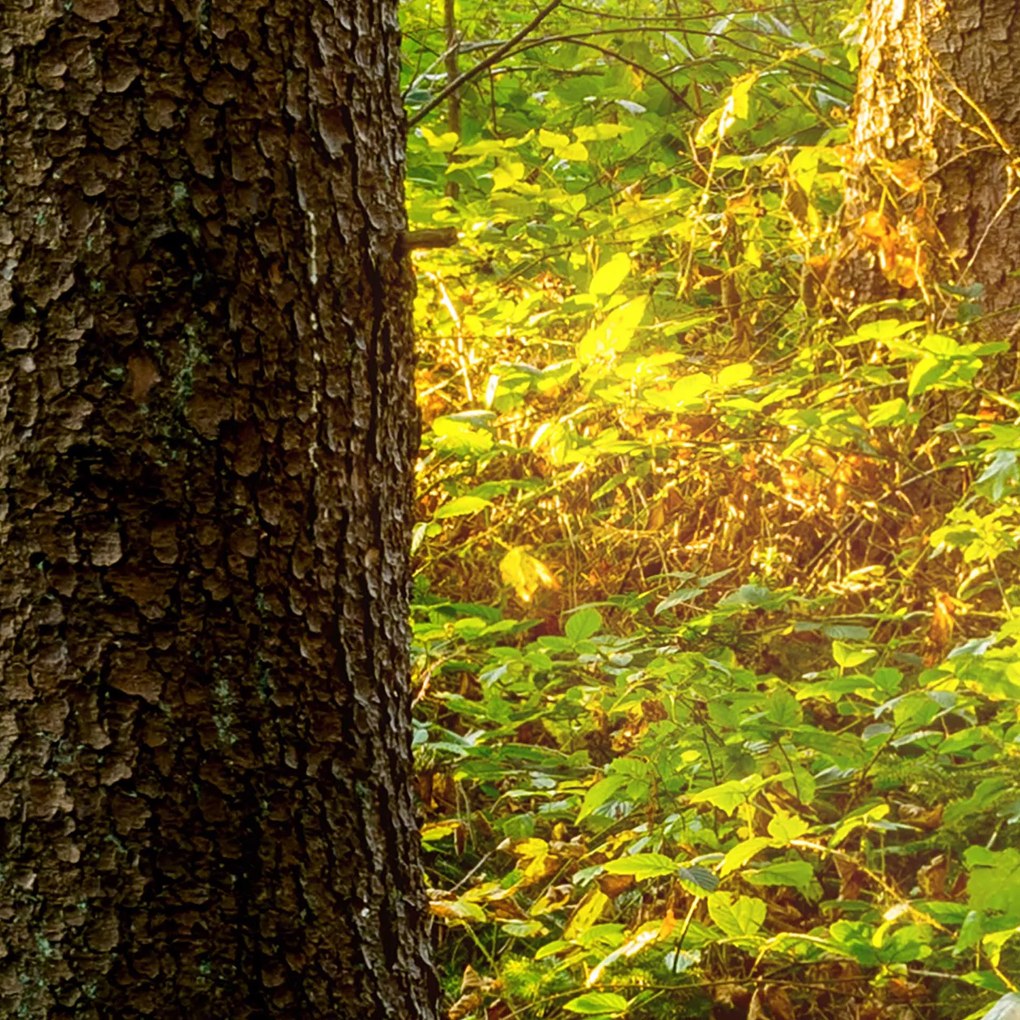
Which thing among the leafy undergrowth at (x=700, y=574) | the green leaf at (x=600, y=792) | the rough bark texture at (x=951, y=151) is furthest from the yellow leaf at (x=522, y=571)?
the rough bark texture at (x=951, y=151)

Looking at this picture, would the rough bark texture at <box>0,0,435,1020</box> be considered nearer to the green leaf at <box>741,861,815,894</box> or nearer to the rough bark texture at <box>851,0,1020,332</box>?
the green leaf at <box>741,861,815,894</box>

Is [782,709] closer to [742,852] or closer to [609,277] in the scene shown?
[742,852]

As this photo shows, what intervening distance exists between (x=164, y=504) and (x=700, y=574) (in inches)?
84.7

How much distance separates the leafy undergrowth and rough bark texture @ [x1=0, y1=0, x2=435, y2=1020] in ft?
2.82

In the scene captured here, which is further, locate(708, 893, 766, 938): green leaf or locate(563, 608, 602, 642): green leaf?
locate(563, 608, 602, 642): green leaf

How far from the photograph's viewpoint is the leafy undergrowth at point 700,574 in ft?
6.50

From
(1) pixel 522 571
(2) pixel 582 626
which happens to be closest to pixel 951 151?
(1) pixel 522 571

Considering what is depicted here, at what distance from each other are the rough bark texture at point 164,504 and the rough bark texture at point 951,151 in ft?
6.99

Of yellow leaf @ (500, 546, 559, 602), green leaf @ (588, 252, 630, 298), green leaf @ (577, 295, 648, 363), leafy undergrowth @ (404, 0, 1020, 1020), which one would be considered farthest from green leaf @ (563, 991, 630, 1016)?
green leaf @ (588, 252, 630, 298)

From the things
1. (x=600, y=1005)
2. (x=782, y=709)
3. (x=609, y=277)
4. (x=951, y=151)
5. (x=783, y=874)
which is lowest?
(x=600, y=1005)

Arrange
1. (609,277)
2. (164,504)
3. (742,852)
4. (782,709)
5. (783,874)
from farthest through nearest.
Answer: (609,277)
(782,709)
(783,874)
(742,852)
(164,504)

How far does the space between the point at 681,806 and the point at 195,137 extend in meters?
1.58

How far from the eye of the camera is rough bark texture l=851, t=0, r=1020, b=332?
114 inches

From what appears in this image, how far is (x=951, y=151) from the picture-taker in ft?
9.73
